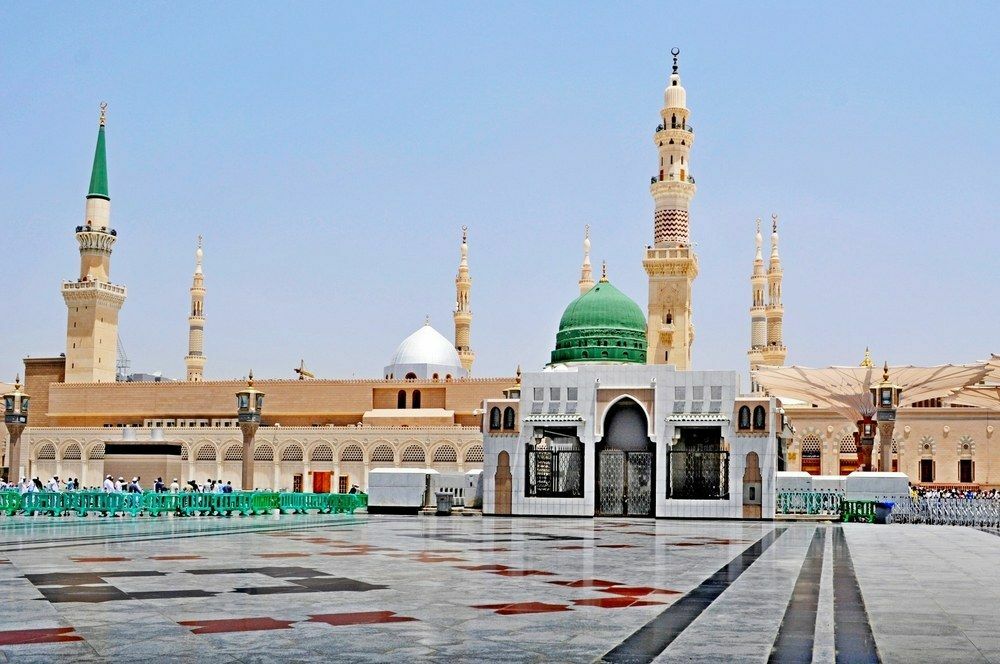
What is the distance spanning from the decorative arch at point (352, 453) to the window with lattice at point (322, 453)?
2.43 feet

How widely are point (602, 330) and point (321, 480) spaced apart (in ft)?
76.3

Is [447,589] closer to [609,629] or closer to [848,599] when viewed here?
[609,629]

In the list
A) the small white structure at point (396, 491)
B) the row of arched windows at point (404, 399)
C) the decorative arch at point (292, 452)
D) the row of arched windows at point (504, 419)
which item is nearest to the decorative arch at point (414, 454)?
the row of arched windows at point (404, 399)

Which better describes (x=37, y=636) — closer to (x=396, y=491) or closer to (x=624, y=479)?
(x=624, y=479)

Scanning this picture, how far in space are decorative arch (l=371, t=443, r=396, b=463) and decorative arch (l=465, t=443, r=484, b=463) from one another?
3999 millimetres

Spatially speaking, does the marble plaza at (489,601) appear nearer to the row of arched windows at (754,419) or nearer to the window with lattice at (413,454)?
the row of arched windows at (754,419)

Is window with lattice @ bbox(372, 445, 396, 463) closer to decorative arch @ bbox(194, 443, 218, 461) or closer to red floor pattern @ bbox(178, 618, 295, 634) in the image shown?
decorative arch @ bbox(194, 443, 218, 461)

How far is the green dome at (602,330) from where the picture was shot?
4156 centimetres

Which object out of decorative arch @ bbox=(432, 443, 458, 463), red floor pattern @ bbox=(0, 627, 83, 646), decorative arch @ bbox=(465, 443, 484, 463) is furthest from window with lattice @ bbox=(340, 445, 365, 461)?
red floor pattern @ bbox=(0, 627, 83, 646)

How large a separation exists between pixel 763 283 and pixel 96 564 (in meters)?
Result: 68.2

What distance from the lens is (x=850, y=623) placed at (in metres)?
7.31

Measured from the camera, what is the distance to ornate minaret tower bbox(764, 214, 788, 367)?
71.7 metres

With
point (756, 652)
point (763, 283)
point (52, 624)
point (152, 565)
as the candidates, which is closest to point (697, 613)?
point (756, 652)

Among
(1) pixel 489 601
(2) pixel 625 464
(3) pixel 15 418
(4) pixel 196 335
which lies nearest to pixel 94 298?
(4) pixel 196 335
